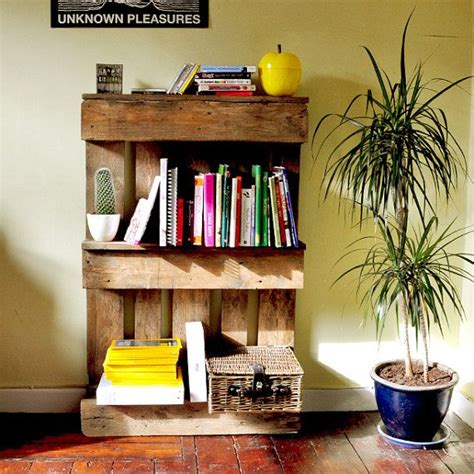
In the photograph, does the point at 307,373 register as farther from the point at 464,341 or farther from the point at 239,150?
the point at 239,150

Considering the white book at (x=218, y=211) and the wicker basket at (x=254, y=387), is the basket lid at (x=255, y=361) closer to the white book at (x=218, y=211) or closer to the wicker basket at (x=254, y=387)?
the wicker basket at (x=254, y=387)

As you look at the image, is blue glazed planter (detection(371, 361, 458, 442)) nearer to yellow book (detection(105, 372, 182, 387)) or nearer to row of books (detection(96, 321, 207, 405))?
row of books (detection(96, 321, 207, 405))

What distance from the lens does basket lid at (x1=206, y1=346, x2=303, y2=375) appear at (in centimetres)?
299

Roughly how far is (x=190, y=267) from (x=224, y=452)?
773 millimetres

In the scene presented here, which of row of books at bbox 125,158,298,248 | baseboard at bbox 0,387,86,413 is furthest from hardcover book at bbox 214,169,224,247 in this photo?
baseboard at bbox 0,387,86,413

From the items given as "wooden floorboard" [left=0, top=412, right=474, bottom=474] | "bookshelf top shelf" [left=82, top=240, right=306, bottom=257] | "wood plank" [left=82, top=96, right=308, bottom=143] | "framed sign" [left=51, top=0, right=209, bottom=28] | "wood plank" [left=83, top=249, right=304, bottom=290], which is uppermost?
"framed sign" [left=51, top=0, right=209, bottom=28]

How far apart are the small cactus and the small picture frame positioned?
0.34 meters

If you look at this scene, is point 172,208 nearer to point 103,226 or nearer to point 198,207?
point 198,207

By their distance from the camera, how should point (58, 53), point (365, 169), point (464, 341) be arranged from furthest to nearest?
point (464, 341), point (58, 53), point (365, 169)

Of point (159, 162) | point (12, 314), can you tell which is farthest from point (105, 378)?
point (159, 162)

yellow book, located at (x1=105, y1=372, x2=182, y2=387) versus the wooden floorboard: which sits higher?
yellow book, located at (x1=105, y1=372, x2=182, y2=387)

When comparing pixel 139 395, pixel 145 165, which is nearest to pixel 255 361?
pixel 139 395

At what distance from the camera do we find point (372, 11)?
3.26 m

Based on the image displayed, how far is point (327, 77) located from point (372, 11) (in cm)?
35
